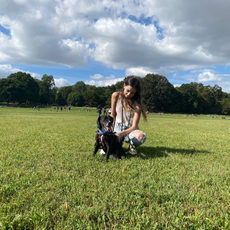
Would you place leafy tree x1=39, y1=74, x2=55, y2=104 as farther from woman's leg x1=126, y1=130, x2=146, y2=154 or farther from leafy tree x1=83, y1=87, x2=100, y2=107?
woman's leg x1=126, y1=130, x2=146, y2=154

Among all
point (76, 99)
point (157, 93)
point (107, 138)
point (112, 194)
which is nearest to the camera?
point (112, 194)

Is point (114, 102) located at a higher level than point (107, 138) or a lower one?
higher

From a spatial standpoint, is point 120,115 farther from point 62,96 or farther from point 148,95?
point 62,96

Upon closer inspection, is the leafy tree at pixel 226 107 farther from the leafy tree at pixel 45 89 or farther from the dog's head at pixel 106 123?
the dog's head at pixel 106 123

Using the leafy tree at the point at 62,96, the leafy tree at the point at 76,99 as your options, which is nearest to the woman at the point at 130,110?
the leafy tree at the point at 76,99

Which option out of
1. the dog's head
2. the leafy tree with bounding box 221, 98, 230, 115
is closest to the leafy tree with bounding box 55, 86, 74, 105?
the leafy tree with bounding box 221, 98, 230, 115

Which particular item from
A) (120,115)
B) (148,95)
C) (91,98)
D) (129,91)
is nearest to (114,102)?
(120,115)

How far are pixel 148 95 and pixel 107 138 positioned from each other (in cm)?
6149

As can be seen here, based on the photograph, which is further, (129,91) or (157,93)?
(157,93)

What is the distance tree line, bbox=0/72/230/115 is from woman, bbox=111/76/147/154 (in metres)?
42.6

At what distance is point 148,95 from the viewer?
2488 inches

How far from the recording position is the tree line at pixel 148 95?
62.7m

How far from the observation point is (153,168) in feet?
11.3

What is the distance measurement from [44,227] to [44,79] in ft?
316
